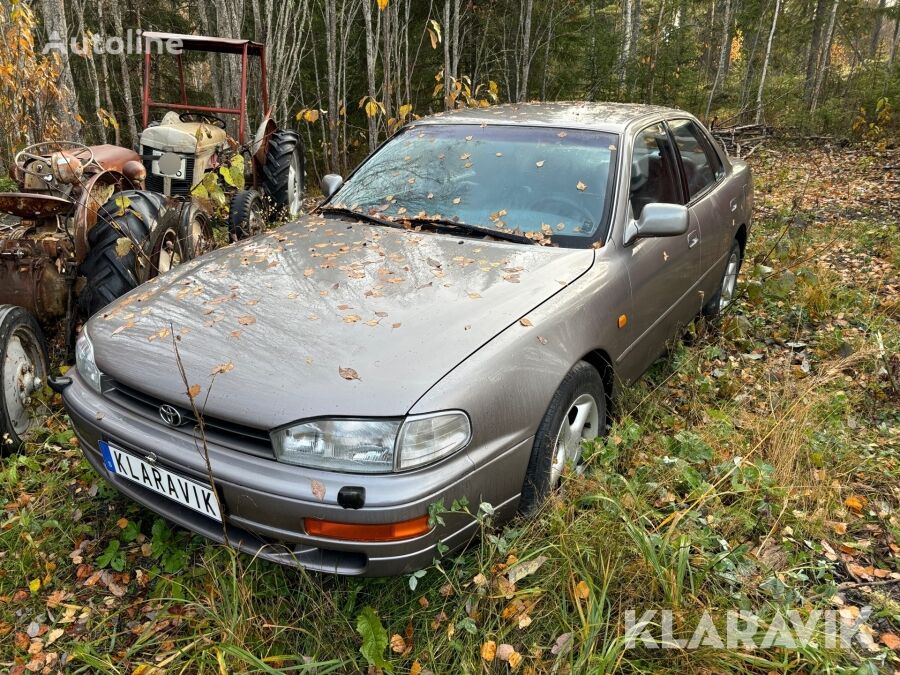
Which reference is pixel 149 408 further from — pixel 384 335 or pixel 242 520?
pixel 384 335

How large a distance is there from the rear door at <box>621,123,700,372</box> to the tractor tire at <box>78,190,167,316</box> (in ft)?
9.09

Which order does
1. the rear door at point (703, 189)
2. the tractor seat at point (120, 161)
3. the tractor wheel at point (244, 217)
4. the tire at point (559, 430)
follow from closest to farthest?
1. the tire at point (559, 430)
2. the rear door at point (703, 189)
3. the tractor seat at point (120, 161)
4. the tractor wheel at point (244, 217)

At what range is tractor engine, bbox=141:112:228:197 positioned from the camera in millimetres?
6188

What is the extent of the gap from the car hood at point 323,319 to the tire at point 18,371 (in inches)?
35.6

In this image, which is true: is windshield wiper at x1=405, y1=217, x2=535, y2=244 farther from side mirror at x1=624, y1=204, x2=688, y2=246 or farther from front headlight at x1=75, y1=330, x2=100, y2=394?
front headlight at x1=75, y1=330, x2=100, y2=394

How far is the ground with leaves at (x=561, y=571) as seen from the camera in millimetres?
1987

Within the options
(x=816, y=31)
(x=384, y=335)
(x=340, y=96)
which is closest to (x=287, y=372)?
(x=384, y=335)

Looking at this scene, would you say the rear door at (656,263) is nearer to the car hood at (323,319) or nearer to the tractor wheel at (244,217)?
the car hood at (323,319)

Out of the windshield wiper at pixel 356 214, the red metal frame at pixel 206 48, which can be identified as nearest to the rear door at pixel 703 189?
the windshield wiper at pixel 356 214

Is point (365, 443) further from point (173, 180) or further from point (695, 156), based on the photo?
point (173, 180)

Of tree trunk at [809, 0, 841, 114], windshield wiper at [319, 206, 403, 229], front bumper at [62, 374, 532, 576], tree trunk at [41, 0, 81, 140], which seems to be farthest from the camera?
tree trunk at [809, 0, 841, 114]

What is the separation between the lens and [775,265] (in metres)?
5.71

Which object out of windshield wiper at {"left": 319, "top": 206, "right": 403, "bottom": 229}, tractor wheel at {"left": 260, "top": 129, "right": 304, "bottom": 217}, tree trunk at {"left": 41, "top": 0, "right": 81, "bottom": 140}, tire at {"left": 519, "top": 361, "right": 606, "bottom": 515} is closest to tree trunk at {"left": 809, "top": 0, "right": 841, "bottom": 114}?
tractor wheel at {"left": 260, "top": 129, "right": 304, "bottom": 217}

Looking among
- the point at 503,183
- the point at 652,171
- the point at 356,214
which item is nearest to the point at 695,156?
the point at 652,171
